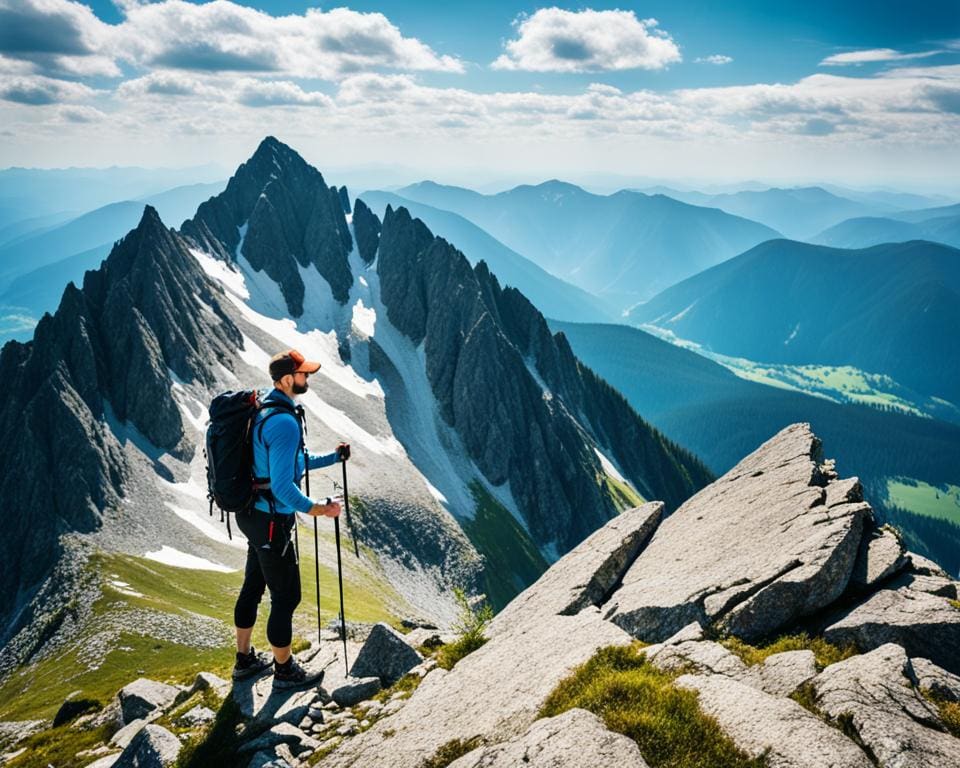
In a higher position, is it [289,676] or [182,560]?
[289,676]

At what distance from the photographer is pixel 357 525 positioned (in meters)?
91.9

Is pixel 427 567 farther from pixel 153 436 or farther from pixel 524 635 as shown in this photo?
pixel 524 635

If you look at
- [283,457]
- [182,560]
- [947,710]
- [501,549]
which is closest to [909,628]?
[947,710]

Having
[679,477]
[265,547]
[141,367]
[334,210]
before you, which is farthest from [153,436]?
[679,477]

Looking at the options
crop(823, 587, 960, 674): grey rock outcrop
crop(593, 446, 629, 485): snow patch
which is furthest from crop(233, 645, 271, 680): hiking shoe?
crop(593, 446, 629, 485): snow patch

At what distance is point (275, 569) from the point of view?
14.4 metres

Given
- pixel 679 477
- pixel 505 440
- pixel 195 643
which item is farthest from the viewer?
pixel 679 477

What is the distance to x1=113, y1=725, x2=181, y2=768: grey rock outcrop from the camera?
510 inches

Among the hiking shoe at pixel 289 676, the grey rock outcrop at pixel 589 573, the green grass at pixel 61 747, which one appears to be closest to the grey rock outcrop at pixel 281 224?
the green grass at pixel 61 747

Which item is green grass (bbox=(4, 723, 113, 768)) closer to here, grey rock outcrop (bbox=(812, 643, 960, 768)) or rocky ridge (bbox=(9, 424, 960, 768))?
rocky ridge (bbox=(9, 424, 960, 768))

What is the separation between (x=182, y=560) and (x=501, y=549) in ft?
190

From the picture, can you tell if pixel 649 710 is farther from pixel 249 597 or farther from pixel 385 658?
pixel 249 597

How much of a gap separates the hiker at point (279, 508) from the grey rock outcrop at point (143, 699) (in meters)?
6.94

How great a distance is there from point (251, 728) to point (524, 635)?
6438 mm
